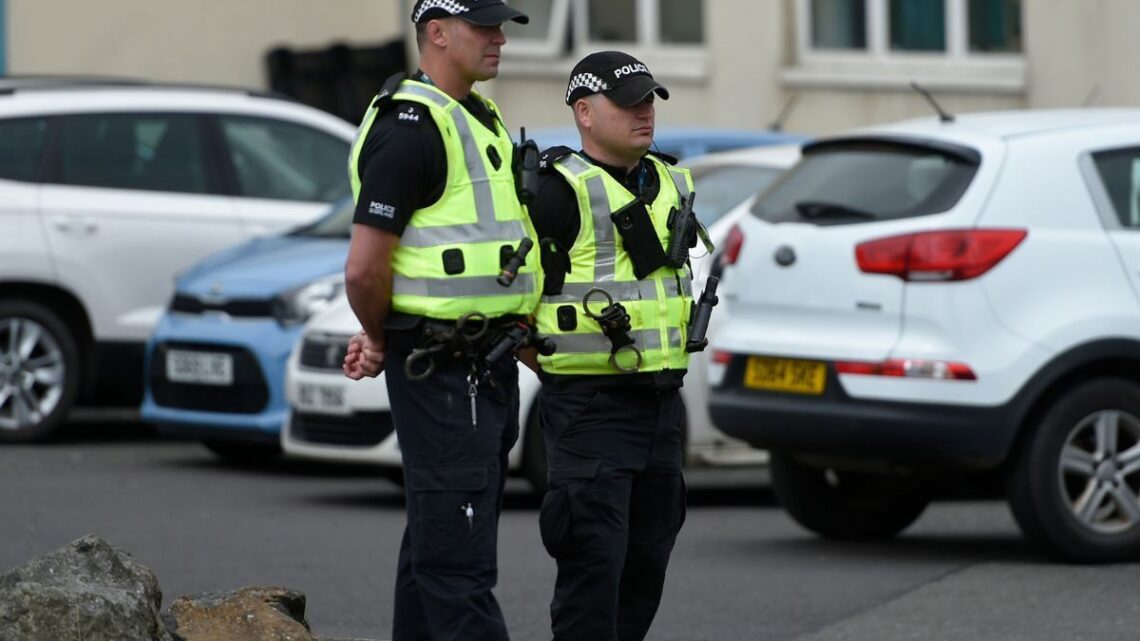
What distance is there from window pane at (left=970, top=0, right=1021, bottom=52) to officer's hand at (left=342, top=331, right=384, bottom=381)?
497 inches

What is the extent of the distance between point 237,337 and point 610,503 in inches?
253

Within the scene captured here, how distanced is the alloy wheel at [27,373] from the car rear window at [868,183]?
16.6ft

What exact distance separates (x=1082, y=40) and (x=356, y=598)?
32.2 feet

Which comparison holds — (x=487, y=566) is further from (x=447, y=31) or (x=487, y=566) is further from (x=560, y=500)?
(x=447, y=31)

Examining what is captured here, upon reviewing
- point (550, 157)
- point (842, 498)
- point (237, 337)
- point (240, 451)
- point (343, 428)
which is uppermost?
point (550, 157)

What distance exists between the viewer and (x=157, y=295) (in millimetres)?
13219

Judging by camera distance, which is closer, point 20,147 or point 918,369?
point 918,369

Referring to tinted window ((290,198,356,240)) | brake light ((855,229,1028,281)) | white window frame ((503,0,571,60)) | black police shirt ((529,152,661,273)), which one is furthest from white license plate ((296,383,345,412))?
white window frame ((503,0,571,60))

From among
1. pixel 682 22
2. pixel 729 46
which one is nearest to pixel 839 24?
pixel 729 46

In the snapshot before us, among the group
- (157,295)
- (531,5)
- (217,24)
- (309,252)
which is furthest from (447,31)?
(217,24)

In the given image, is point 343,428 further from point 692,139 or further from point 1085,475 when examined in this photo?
point 1085,475

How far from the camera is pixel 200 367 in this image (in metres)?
12.1

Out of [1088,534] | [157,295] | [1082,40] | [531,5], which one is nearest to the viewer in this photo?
[1088,534]

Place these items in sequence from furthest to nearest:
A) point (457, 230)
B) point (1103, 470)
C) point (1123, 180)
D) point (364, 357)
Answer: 1. point (1123, 180)
2. point (1103, 470)
3. point (364, 357)
4. point (457, 230)
